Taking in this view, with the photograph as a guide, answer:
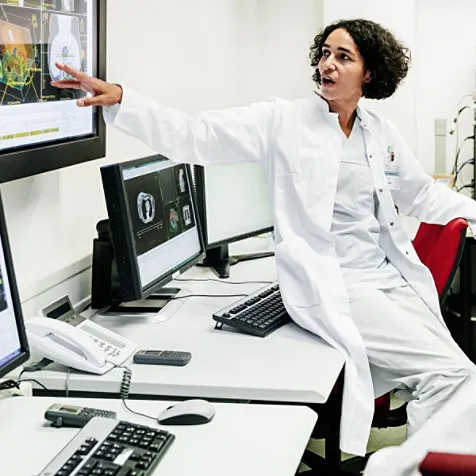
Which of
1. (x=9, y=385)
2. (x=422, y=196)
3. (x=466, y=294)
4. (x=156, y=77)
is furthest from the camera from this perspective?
(x=466, y=294)

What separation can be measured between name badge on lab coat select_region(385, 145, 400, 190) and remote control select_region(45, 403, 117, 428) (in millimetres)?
1422

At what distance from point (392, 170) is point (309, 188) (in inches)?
16.6

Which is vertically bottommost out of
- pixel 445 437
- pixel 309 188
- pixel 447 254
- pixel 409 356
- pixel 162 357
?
pixel 409 356

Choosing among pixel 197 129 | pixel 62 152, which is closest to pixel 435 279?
pixel 197 129

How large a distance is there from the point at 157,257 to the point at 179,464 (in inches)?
38.4

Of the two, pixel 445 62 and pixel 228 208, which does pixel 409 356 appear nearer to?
pixel 228 208

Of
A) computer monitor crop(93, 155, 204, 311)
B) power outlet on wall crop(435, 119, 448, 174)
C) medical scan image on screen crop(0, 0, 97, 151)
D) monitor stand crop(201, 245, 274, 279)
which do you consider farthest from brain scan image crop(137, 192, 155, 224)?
power outlet on wall crop(435, 119, 448, 174)

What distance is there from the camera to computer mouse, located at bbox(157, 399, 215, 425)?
1.49 metres

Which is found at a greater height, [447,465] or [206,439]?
[447,465]

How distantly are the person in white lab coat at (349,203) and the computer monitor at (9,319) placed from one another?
1.89ft

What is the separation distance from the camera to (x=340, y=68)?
2518 millimetres

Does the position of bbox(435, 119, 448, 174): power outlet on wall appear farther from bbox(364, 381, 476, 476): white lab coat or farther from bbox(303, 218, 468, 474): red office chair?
bbox(364, 381, 476, 476): white lab coat

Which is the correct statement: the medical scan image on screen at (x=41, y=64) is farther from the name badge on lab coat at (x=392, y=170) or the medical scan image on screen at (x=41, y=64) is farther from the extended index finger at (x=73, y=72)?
the name badge on lab coat at (x=392, y=170)

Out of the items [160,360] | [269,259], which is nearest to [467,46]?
[269,259]
